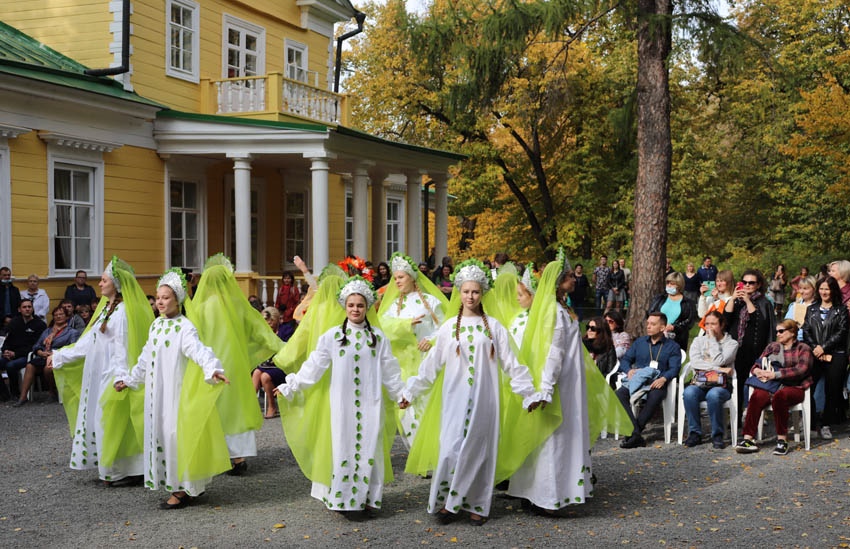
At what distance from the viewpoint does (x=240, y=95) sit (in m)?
19.6

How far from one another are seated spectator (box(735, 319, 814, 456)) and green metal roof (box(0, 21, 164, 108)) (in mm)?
11123

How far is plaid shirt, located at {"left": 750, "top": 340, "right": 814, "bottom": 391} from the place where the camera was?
368 inches

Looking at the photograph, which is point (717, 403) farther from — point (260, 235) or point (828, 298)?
point (260, 235)

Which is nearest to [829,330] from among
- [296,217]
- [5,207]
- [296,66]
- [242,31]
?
[5,207]

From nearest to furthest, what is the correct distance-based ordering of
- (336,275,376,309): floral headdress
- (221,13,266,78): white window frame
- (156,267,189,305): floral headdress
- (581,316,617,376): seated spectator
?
(336,275,376,309): floral headdress, (156,267,189,305): floral headdress, (581,316,617,376): seated spectator, (221,13,266,78): white window frame

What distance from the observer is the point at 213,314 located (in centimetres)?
825

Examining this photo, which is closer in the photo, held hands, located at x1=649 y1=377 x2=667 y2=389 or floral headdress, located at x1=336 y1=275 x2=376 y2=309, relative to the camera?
floral headdress, located at x1=336 y1=275 x2=376 y2=309

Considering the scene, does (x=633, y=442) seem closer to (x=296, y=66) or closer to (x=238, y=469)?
(x=238, y=469)

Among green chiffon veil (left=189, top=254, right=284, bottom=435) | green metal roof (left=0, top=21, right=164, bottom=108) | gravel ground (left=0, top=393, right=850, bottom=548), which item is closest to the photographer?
gravel ground (left=0, top=393, right=850, bottom=548)

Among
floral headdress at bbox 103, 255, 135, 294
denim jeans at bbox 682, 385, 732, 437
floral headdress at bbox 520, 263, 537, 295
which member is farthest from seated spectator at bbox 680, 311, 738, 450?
floral headdress at bbox 103, 255, 135, 294

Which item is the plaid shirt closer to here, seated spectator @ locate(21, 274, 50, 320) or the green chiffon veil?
the green chiffon veil

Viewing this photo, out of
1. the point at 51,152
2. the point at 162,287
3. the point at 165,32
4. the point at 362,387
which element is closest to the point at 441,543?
the point at 362,387

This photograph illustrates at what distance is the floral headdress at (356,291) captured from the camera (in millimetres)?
Answer: 6988

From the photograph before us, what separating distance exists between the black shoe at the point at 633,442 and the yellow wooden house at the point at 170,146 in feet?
30.8
